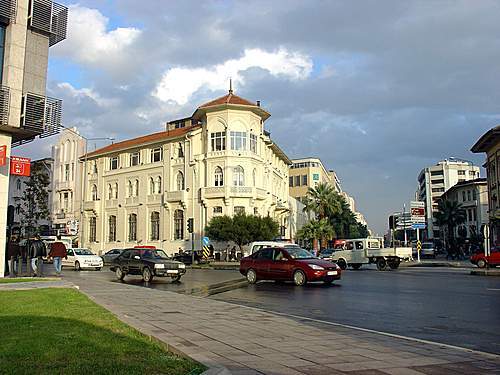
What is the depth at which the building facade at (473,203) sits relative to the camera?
93125 millimetres

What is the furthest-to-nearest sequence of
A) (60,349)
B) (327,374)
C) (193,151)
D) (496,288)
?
1. (193,151)
2. (496,288)
3. (60,349)
4. (327,374)

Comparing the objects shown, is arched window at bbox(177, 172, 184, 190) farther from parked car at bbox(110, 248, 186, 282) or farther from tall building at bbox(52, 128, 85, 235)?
parked car at bbox(110, 248, 186, 282)

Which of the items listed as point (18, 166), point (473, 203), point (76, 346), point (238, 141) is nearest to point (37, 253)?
point (18, 166)

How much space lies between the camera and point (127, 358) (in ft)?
20.4

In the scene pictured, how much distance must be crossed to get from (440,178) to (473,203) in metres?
52.9

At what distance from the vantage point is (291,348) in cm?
781

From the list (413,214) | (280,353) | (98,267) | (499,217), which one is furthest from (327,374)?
(499,217)

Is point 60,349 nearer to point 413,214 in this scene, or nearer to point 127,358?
Result: point 127,358

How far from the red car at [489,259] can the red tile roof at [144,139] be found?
118 ft

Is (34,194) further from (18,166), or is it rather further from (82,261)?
(18,166)

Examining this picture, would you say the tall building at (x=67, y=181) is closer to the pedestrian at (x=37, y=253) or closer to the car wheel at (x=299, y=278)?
the pedestrian at (x=37, y=253)

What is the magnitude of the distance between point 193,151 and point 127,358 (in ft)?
179

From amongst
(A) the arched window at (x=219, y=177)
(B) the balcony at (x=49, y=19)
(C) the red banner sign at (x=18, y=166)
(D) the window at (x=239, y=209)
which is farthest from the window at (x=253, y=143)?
(C) the red banner sign at (x=18, y=166)

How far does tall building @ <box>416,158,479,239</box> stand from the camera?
144125 mm
